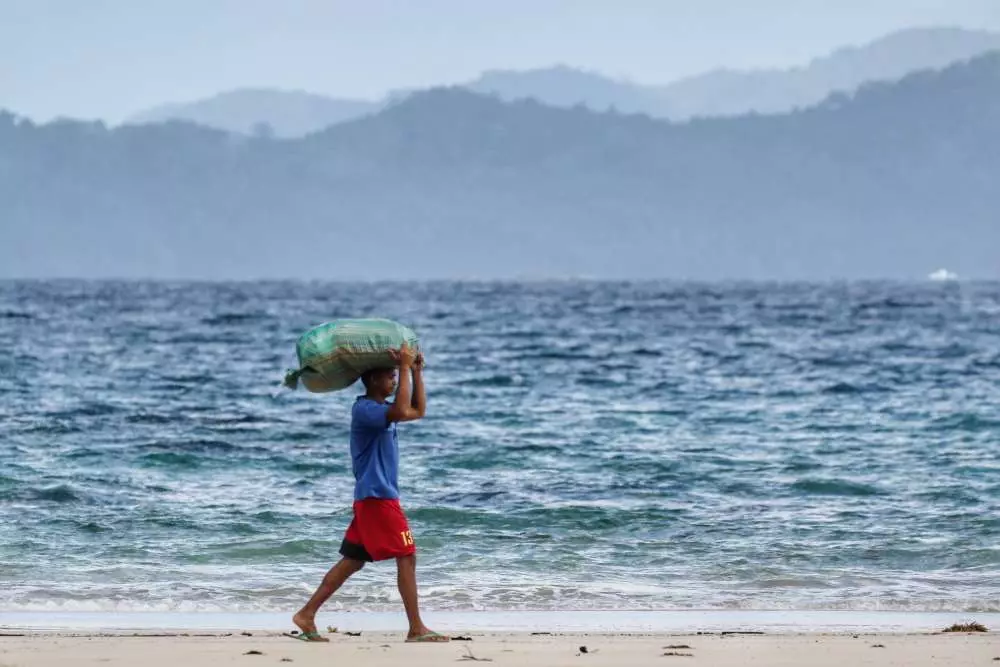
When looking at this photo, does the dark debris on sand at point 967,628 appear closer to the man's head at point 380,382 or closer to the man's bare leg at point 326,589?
the man's bare leg at point 326,589

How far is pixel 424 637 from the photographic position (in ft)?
24.7

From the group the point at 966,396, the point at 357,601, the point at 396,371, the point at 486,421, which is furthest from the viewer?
the point at 966,396

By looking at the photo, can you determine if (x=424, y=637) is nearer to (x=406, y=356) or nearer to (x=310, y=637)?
(x=310, y=637)

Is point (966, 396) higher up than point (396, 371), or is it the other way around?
point (396, 371)

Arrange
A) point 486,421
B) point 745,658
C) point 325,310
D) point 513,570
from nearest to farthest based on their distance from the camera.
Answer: point 745,658
point 513,570
point 486,421
point 325,310

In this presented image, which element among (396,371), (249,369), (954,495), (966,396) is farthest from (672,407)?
(396,371)

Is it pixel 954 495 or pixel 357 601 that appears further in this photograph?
pixel 954 495

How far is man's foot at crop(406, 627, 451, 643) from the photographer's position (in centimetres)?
751

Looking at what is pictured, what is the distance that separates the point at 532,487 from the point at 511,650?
7735 mm

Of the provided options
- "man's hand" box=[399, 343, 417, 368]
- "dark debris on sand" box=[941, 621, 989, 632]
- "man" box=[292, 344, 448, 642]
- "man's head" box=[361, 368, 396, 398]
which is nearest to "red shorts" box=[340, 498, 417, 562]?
"man" box=[292, 344, 448, 642]

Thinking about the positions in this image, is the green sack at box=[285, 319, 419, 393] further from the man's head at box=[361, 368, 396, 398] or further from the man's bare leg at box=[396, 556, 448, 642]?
the man's bare leg at box=[396, 556, 448, 642]

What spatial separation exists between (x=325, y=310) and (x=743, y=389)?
53.6 meters

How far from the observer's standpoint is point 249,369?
33625 millimetres

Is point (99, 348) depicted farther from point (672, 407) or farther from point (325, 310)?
point (325, 310)
